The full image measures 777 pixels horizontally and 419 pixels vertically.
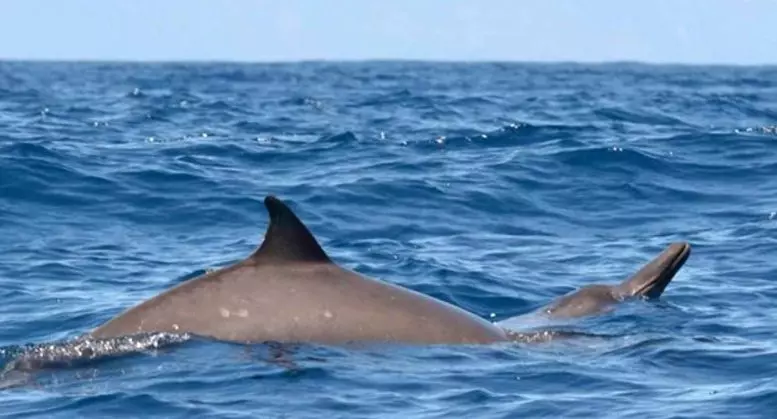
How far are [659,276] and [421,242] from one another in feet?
17.0

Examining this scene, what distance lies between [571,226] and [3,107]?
84.7 feet

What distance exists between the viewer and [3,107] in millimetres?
43125

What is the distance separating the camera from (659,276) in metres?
14.7

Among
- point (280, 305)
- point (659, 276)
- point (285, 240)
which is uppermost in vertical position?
point (285, 240)

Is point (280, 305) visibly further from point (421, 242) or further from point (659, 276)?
point (421, 242)

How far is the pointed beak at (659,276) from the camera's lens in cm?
1463

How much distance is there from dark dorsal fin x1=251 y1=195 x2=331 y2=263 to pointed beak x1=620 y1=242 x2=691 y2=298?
4363mm

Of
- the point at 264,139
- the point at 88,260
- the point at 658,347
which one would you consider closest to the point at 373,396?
the point at 658,347

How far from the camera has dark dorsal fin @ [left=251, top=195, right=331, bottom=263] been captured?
1073 centimetres

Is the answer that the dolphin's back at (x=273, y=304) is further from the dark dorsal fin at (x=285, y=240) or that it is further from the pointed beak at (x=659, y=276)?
the pointed beak at (x=659, y=276)

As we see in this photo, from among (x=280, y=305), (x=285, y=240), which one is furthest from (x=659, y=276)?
(x=285, y=240)

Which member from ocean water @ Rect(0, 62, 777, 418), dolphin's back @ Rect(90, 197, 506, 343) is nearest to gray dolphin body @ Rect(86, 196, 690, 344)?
dolphin's back @ Rect(90, 197, 506, 343)

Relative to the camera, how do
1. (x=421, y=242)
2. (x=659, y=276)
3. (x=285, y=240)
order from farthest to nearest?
(x=421, y=242)
(x=659, y=276)
(x=285, y=240)

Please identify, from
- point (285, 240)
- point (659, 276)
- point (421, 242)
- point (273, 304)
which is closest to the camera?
point (285, 240)
